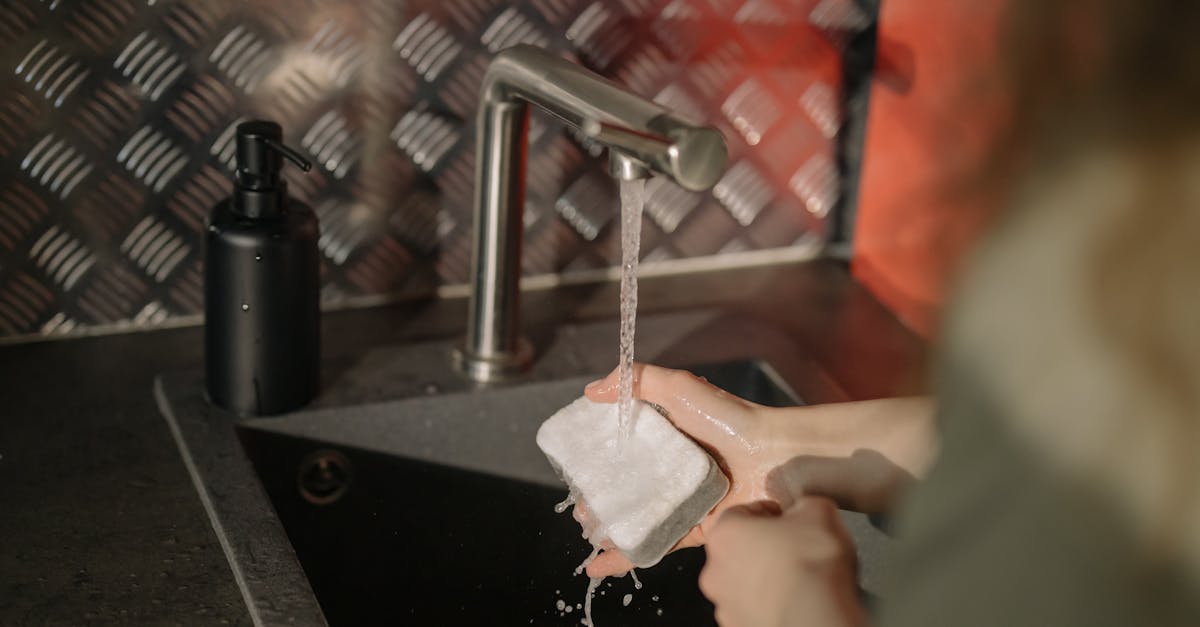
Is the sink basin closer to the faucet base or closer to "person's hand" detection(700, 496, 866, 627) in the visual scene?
the faucet base

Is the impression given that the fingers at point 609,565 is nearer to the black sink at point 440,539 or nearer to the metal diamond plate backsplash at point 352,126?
the black sink at point 440,539

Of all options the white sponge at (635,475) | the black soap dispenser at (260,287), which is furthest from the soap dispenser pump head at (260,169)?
the white sponge at (635,475)

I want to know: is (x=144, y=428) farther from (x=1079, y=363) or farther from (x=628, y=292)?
(x=1079, y=363)

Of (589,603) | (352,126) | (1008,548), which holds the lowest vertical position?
(589,603)

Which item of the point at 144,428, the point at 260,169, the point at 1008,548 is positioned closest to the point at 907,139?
Result: the point at 260,169

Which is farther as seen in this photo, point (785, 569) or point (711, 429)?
point (711, 429)

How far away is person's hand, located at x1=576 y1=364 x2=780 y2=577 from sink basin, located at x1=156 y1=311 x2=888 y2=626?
16cm

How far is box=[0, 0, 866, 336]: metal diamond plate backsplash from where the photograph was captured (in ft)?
4.49

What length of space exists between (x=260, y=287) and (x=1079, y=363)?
0.96m

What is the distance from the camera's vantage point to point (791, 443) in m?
1.16

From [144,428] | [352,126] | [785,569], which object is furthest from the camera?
[352,126]

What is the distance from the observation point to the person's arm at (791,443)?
1.13m

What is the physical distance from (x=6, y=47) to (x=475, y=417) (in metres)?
0.62

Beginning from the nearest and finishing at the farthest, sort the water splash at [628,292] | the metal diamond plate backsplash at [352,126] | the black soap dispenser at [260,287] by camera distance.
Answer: the water splash at [628,292] → the black soap dispenser at [260,287] → the metal diamond plate backsplash at [352,126]
